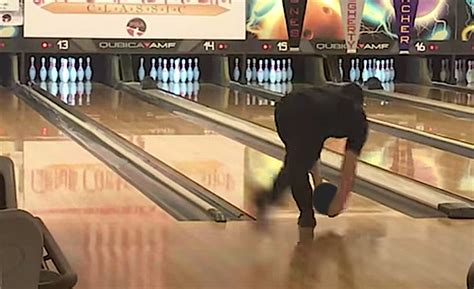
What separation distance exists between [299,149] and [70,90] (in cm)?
562

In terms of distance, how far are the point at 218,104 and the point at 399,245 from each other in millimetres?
4656

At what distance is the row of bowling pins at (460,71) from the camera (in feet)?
34.8

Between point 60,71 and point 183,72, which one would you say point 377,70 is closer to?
point 183,72

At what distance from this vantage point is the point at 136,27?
9.55 m

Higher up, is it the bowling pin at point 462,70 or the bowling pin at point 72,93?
the bowling pin at point 462,70

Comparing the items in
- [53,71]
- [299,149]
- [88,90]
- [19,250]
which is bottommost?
[88,90]

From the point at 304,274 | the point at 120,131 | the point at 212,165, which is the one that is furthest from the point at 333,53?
the point at 304,274

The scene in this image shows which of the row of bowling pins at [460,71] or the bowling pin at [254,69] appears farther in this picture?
the row of bowling pins at [460,71]

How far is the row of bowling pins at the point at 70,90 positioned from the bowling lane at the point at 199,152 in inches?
9.9

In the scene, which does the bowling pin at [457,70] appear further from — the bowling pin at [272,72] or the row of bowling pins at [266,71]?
the bowling pin at [272,72]

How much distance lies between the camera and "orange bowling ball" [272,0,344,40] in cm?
1006

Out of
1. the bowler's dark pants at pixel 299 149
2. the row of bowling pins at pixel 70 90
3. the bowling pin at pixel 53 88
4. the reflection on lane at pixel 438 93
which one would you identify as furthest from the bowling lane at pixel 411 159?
the bowling pin at pixel 53 88

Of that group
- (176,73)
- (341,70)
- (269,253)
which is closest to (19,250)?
(269,253)

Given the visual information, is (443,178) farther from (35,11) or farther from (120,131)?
(35,11)
